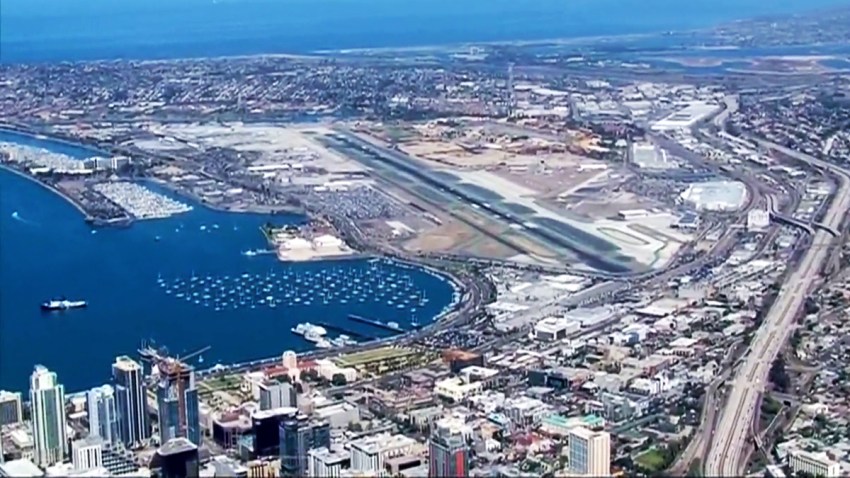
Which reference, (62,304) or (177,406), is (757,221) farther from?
(177,406)

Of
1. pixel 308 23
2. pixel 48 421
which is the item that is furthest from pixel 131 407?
pixel 308 23

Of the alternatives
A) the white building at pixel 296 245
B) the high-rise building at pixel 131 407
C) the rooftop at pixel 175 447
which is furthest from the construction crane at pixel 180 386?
the white building at pixel 296 245

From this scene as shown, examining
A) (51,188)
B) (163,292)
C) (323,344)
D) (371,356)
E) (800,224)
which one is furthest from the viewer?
(51,188)

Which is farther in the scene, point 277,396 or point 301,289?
point 301,289

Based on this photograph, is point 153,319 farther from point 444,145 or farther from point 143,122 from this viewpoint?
point 143,122

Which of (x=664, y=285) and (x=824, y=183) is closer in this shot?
(x=664, y=285)

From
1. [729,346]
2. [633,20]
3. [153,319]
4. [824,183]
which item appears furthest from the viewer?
[633,20]

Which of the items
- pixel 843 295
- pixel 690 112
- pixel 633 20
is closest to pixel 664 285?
pixel 843 295
